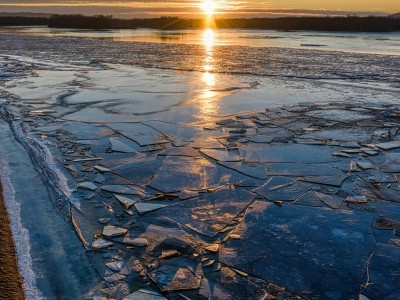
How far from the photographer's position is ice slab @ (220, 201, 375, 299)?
8.82 ft

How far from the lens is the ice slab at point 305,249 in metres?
2.69

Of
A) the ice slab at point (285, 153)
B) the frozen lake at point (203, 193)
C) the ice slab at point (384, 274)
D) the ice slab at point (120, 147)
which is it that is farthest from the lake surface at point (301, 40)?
the ice slab at point (384, 274)

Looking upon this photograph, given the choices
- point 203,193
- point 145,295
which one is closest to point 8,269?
point 145,295

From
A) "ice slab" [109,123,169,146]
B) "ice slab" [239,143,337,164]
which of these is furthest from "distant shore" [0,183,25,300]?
"ice slab" [239,143,337,164]

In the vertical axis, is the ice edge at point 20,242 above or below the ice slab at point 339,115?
below

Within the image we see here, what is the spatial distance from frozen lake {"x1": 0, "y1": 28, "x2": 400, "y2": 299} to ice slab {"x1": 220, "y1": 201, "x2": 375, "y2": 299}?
13 millimetres

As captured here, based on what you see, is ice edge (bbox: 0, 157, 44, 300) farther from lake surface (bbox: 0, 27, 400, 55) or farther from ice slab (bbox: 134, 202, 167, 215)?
lake surface (bbox: 0, 27, 400, 55)

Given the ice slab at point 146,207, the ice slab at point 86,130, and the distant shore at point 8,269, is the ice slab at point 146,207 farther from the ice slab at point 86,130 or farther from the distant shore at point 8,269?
the ice slab at point 86,130

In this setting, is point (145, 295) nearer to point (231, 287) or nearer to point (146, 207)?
point (231, 287)

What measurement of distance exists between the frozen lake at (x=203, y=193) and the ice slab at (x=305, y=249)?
0.04 ft

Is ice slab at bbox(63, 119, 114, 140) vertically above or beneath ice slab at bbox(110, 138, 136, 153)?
above

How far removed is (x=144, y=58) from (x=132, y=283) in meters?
14.6

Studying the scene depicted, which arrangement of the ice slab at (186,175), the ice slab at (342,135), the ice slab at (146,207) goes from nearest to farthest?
the ice slab at (146,207) < the ice slab at (186,175) < the ice slab at (342,135)

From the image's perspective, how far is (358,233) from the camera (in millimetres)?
3297
